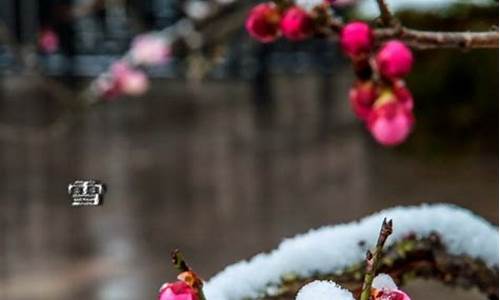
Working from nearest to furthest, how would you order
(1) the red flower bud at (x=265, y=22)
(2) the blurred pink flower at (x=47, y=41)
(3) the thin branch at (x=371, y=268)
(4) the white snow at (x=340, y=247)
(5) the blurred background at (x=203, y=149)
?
(3) the thin branch at (x=371, y=268), (4) the white snow at (x=340, y=247), (1) the red flower bud at (x=265, y=22), (5) the blurred background at (x=203, y=149), (2) the blurred pink flower at (x=47, y=41)

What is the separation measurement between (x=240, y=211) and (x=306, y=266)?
3899 millimetres

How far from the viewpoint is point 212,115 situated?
7.61 metres

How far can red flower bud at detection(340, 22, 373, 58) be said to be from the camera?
3.12 ft

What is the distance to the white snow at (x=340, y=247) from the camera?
0.86 metres

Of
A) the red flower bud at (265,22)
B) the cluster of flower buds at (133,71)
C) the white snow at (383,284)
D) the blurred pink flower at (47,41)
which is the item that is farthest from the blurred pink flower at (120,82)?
the white snow at (383,284)

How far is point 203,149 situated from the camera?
636 cm

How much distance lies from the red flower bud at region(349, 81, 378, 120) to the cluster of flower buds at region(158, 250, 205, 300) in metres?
0.47

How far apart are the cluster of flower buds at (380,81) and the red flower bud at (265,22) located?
0.32 feet

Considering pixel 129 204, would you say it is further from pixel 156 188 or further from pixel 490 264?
pixel 490 264

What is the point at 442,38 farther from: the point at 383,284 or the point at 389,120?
the point at 383,284

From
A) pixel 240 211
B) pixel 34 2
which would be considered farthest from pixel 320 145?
pixel 34 2

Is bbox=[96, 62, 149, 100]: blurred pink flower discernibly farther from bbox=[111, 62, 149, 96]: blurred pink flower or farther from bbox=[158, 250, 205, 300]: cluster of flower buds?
bbox=[158, 250, 205, 300]: cluster of flower buds

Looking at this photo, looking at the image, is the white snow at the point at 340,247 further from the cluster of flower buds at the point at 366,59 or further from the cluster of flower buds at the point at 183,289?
the cluster of flower buds at the point at 183,289

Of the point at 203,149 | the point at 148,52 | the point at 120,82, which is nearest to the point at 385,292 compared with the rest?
the point at 120,82
